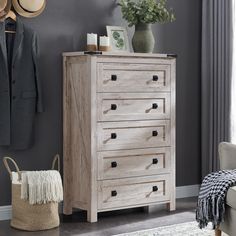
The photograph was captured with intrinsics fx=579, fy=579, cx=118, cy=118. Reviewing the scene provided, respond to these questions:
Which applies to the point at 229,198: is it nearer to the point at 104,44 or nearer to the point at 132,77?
the point at 132,77

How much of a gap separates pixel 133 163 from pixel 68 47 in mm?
1085

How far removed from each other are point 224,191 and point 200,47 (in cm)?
231

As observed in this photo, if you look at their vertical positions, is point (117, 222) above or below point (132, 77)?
below

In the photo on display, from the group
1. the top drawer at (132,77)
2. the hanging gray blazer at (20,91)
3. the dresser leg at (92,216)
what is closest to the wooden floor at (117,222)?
the dresser leg at (92,216)

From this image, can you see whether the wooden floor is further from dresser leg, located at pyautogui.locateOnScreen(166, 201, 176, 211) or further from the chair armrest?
the chair armrest

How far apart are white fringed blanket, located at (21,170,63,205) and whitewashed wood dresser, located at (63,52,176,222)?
0.32 m

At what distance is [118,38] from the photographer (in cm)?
489

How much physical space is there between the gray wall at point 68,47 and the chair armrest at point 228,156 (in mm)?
1482

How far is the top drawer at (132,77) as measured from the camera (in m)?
4.45

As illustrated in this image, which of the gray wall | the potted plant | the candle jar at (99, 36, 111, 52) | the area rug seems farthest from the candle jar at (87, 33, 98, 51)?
the area rug

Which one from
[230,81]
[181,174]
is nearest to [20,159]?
[181,174]

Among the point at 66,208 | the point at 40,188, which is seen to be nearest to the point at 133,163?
the point at 66,208

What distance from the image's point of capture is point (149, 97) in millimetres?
4676

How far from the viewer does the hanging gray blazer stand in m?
4.38
